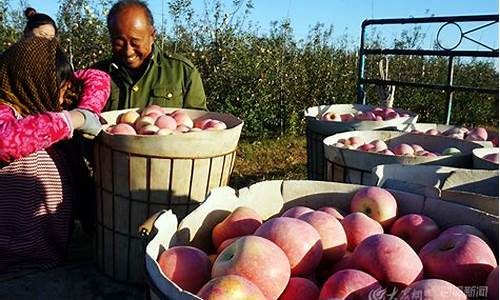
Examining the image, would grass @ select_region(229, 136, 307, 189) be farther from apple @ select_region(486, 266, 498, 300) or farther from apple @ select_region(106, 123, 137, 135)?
apple @ select_region(486, 266, 498, 300)

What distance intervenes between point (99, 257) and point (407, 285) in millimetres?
2124

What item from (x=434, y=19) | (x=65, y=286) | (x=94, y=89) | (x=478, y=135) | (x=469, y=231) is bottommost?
(x=65, y=286)

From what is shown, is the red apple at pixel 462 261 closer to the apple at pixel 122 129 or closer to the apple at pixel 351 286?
the apple at pixel 351 286

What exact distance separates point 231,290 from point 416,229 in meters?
0.71

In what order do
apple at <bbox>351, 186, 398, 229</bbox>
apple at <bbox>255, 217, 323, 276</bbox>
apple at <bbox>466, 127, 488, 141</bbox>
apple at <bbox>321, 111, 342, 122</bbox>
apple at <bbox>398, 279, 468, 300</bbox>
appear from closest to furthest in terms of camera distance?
apple at <bbox>398, 279, 468, 300</bbox> < apple at <bbox>255, 217, 323, 276</bbox> < apple at <bbox>351, 186, 398, 229</bbox> < apple at <bbox>466, 127, 488, 141</bbox> < apple at <bbox>321, 111, 342, 122</bbox>

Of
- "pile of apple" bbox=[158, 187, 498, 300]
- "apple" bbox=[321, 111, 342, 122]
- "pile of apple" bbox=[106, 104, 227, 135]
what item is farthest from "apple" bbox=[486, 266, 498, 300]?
"apple" bbox=[321, 111, 342, 122]

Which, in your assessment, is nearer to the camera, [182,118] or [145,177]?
[145,177]

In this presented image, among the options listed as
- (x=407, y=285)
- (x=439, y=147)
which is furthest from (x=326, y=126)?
(x=407, y=285)

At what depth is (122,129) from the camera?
2439 millimetres

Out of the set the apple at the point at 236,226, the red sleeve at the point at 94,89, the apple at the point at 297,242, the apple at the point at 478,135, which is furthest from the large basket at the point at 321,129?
the apple at the point at 297,242

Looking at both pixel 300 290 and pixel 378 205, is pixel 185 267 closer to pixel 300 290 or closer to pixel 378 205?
pixel 300 290

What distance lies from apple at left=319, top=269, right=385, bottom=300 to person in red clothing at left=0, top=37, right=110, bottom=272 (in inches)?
58.0

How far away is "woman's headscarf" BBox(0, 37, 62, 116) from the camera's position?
2264 millimetres

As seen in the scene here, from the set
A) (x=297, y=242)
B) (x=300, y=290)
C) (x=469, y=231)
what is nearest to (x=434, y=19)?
(x=469, y=231)
